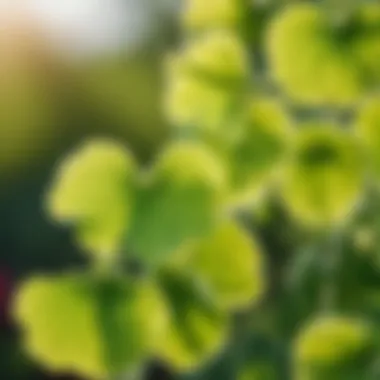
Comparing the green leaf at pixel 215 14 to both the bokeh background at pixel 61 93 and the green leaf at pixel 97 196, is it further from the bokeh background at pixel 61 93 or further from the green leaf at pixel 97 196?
the bokeh background at pixel 61 93

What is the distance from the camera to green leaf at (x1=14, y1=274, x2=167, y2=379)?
0.44 m

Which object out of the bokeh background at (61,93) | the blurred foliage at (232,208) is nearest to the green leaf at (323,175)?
the blurred foliage at (232,208)

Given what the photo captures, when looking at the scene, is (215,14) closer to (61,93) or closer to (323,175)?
(323,175)

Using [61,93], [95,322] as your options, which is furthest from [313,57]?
[61,93]

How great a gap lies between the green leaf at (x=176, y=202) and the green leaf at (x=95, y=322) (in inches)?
0.8

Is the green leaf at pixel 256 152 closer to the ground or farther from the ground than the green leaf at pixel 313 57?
closer to the ground

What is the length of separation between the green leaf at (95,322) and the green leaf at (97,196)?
0.06 feet

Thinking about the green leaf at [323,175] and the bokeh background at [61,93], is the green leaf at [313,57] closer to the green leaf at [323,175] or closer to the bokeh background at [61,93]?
the green leaf at [323,175]

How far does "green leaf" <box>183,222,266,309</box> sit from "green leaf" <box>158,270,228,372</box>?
15 mm

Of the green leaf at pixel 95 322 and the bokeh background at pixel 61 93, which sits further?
the bokeh background at pixel 61 93

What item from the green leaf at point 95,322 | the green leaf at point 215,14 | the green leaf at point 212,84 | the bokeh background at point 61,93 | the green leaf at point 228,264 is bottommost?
the green leaf at point 95,322

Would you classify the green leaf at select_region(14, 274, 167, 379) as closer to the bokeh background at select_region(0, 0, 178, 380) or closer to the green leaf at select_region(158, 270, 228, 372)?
the green leaf at select_region(158, 270, 228, 372)

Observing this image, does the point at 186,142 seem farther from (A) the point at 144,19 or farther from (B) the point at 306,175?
(A) the point at 144,19

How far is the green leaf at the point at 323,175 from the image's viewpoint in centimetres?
46
